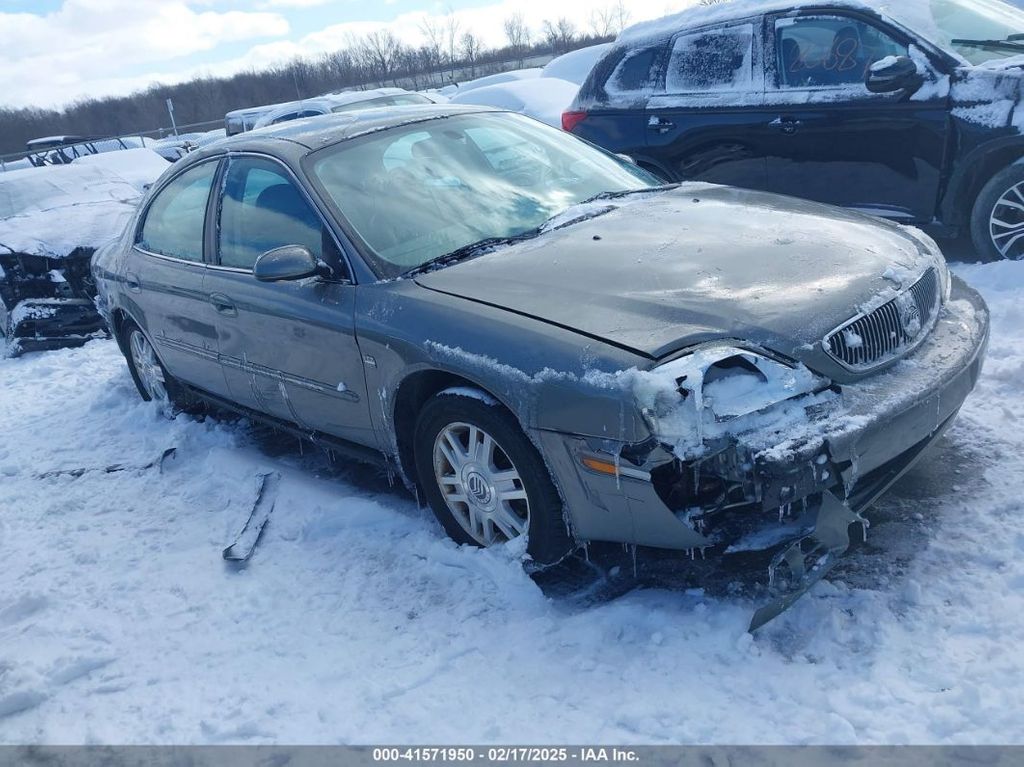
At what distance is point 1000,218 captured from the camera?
18.2 feet

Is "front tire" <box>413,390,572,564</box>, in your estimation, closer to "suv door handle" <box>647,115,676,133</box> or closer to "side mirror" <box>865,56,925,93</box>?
"side mirror" <box>865,56,925,93</box>

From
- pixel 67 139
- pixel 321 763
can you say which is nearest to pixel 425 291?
pixel 321 763

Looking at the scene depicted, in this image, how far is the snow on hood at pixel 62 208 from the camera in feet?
24.1

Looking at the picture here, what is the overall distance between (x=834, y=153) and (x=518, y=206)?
321cm

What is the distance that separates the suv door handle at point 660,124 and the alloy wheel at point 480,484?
444 centimetres

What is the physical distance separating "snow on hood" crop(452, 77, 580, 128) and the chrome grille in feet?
27.6

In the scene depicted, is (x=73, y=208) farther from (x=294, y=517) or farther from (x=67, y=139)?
(x=67, y=139)

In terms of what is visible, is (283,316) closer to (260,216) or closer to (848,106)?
(260,216)

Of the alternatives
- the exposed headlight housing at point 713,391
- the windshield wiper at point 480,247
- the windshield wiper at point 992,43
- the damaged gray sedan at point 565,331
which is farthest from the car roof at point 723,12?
the exposed headlight housing at point 713,391

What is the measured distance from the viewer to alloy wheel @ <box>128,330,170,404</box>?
17.8ft

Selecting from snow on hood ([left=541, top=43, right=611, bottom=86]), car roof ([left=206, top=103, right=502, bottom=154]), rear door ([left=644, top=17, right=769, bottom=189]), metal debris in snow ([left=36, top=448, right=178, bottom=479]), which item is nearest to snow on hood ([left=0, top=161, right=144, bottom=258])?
metal debris in snow ([left=36, top=448, right=178, bottom=479])

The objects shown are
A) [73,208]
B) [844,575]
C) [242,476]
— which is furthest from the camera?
Result: [73,208]

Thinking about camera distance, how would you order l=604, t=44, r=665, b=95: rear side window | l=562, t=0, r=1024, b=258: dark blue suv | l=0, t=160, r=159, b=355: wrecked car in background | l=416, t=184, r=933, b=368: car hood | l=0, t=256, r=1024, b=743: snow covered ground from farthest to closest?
→ l=0, t=160, r=159, b=355: wrecked car in background → l=604, t=44, r=665, b=95: rear side window → l=562, t=0, r=1024, b=258: dark blue suv → l=416, t=184, r=933, b=368: car hood → l=0, t=256, r=1024, b=743: snow covered ground

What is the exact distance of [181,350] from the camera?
4.84 m
